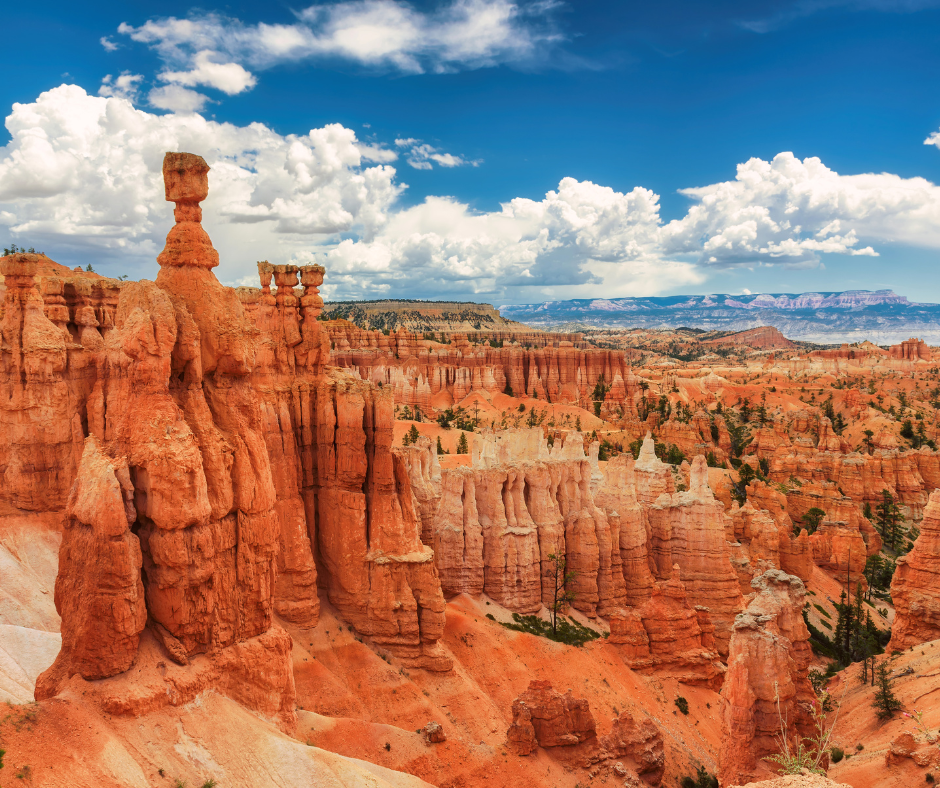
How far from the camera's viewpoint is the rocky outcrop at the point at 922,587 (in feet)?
96.3

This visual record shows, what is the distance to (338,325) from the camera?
110 metres

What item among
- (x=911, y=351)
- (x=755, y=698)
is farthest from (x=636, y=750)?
(x=911, y=351)

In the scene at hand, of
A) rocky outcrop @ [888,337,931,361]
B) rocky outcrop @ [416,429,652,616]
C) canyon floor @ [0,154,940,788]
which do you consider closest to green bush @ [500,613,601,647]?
canyon floor @ [0,154,940,788]

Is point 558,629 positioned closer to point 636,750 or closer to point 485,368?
point 636,750

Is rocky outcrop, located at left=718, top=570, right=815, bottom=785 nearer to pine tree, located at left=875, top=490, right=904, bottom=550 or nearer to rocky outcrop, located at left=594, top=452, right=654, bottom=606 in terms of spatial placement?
rocky outcrop, located at left=594, top=452, right=654, bottom=606

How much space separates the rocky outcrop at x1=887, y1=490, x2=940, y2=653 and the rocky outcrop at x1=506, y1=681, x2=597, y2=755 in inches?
685

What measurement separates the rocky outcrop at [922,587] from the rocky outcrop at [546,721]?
57.1 feet

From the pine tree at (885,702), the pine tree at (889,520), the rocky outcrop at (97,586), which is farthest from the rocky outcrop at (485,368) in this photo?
the rocky outcrop at (97,586)

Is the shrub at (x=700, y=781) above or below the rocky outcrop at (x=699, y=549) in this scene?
below

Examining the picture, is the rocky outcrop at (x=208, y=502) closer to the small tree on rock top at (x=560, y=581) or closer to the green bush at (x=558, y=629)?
the green bush at (x=558, y=629)

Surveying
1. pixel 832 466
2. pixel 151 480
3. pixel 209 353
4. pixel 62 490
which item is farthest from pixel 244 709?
pixel 832 466

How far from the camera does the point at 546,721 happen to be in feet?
74.1

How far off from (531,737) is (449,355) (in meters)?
88.5

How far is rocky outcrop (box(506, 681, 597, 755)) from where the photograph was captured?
22141 mm
